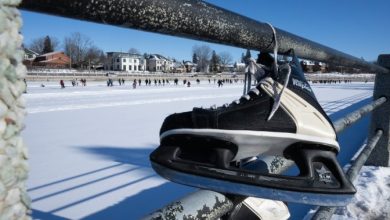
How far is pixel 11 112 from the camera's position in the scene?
36 cm

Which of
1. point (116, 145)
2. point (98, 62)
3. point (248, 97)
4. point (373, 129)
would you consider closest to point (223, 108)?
point (248, 97)

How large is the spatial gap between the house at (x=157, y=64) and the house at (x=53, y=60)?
25.1 m

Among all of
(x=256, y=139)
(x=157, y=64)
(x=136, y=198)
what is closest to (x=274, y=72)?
(x=256, y=139)

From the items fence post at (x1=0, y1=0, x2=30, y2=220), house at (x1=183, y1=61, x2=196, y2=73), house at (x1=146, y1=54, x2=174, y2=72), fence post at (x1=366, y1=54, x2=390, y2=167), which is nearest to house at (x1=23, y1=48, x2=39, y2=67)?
fence post at (x1=0, y1=0, x2=30, y2=220)

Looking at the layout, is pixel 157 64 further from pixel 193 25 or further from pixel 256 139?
pixel 193 25

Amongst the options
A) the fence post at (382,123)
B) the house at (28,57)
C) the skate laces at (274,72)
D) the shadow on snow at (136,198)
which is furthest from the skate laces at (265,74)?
the fence post at (382,123)

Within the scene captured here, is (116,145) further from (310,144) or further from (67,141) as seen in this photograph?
(310,144)

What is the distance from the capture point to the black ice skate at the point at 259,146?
868 millimetres

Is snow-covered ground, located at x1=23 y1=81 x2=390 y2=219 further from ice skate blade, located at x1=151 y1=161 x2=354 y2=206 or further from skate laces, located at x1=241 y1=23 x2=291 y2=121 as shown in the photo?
ice skate blade, located at x1=151 y1=161 x2=354 y2=206

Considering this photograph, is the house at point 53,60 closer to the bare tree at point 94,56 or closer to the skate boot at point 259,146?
the bare tree at point 94,56

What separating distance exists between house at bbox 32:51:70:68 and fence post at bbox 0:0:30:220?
86409 mm

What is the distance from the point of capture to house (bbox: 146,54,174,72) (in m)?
105

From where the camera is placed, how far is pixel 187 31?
758 millimetres

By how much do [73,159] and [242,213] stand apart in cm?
491
